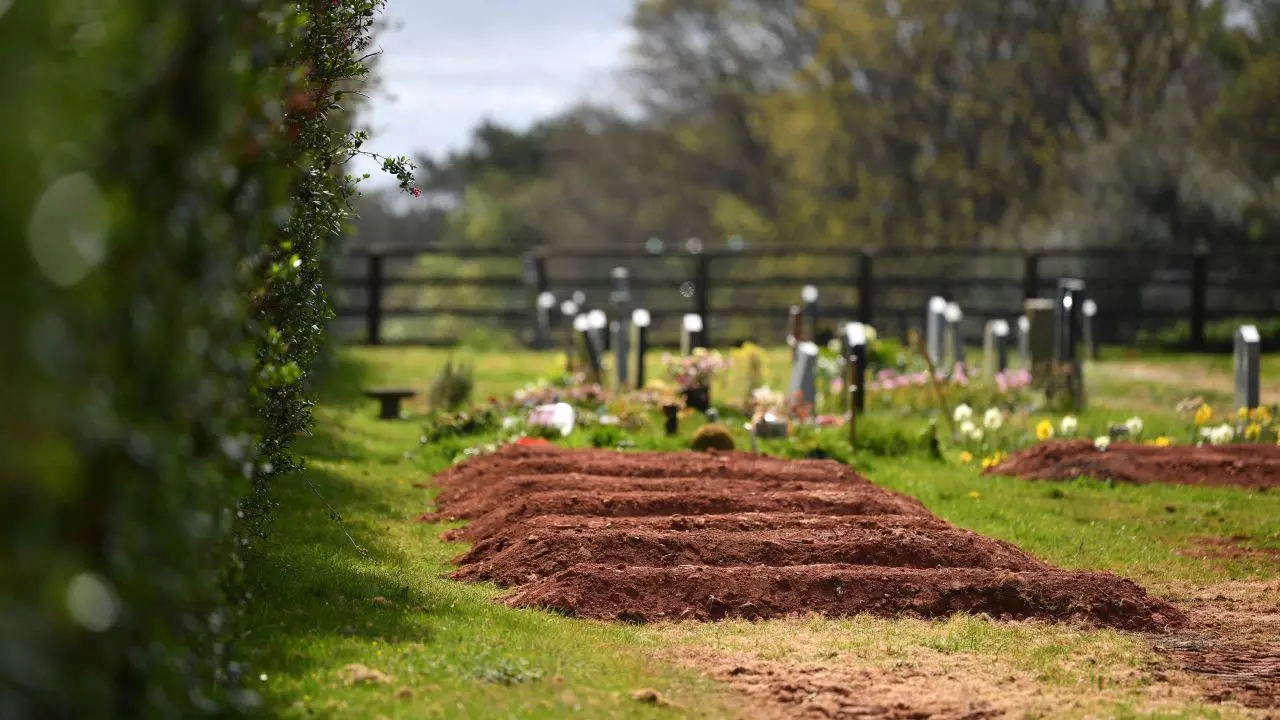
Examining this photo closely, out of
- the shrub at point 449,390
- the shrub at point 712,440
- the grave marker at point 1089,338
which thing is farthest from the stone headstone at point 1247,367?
the grave marker at point 1089,338

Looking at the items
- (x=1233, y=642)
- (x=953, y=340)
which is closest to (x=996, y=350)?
(x=953, y=340)

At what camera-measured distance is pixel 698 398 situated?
15312 mm

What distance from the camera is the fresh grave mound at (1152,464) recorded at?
11883 millimetres

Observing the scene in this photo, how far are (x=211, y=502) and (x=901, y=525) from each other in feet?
17.7

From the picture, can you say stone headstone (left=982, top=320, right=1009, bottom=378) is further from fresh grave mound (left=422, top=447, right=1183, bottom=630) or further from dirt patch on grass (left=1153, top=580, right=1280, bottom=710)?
dirt patch on grass (left=1153, top=580, right=1280, bottom=710)

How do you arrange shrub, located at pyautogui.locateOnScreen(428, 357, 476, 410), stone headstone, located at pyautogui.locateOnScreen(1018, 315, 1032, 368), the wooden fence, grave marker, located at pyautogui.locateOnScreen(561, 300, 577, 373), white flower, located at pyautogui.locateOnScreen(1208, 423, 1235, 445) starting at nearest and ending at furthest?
white flower, located at pyautogui.locateOnScreen(1208, 423, 1235, 445), shrub, located at pyautogui.locateOnScreen(428, 357, 476, 410), stone headstone, located at pyautogui.locateOnScreen(1018, 315, 1032, 368), grave marker, located at pyautogui.locateOnScreen(561, 300, 577, 373), the wooden fence

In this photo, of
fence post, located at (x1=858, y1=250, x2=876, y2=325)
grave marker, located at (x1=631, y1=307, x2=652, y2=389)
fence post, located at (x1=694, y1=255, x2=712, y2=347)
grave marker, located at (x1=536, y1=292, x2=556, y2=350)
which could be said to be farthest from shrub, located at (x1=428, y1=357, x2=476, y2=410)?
fence post, located at (x1=858, y1=250, x2=876, y2=325)

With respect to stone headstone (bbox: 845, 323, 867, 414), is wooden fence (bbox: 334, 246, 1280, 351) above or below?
above

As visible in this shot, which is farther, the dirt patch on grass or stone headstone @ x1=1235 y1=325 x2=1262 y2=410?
stone headstone @ x1=1235 y1=325 x2=1262 y2=410

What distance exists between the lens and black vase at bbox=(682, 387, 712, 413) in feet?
50.1

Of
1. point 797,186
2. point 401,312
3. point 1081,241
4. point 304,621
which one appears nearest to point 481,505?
point 304,621

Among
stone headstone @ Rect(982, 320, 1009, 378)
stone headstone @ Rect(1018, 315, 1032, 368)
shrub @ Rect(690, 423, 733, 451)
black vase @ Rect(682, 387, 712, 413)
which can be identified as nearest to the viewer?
shrub @ Rect(690, 423, 733, 451)

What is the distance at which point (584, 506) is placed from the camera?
372 inches

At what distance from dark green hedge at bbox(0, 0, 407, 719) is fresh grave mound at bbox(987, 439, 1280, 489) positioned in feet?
28.0
